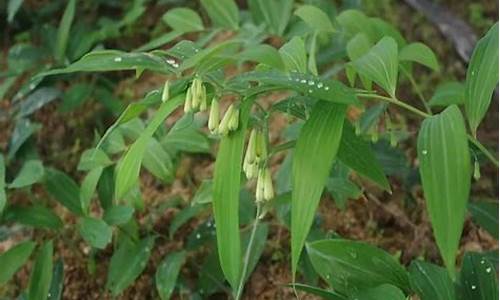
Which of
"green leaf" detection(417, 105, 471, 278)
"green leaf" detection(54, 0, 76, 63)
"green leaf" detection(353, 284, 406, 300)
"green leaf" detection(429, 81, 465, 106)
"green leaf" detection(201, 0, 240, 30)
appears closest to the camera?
"green leaf" detection(417, 105, 471, 278)

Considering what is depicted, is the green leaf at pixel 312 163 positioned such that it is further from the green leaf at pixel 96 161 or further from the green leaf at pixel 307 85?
the green leaf at pixel 96 161

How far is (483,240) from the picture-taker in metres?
1.71

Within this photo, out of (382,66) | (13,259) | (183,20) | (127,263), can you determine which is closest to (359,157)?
(382,66)

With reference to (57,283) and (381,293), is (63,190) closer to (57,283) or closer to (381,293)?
(57,283)

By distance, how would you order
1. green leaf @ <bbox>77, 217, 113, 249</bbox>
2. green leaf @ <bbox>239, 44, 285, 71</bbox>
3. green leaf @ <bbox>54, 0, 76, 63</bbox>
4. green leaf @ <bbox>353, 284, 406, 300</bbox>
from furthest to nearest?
green leaf @ <bbox>54, 0, 76, 63</bbox> < green leaf @ <bbox>77, 217, 113, 249</bbox> < green leaf @ <bbox>353, 284, 406, 300</bbox> < green leaf @ <bbox>239, 44, 285, 71</bbox>

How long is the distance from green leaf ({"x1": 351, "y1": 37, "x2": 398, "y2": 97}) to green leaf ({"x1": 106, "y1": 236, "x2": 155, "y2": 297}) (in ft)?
2.07

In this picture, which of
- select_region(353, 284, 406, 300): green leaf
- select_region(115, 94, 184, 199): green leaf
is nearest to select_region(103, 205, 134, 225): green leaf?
select_region(115, 94, 184, 199): green leaf

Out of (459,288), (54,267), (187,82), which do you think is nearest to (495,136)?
(459,288)

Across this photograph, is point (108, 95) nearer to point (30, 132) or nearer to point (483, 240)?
point (30, 132)

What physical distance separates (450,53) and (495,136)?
12.8 inches

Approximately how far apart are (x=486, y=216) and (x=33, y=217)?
2.59 ft

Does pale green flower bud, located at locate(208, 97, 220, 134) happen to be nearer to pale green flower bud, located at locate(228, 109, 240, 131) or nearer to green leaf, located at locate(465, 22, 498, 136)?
pale green flower bud, located at locate(228, 109, 240, 131)

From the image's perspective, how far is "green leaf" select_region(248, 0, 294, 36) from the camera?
1.79 meters

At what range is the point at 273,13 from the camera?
1.81 m
